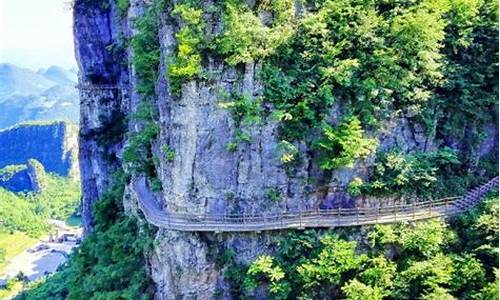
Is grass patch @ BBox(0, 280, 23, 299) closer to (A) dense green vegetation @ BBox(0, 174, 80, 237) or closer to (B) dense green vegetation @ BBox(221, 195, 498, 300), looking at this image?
(A) dense green vegetation @ BBox(0, 174, 80, 237)

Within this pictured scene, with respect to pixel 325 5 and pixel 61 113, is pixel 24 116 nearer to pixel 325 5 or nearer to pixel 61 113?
pixel 61 113

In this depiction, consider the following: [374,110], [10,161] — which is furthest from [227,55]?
[10,161]

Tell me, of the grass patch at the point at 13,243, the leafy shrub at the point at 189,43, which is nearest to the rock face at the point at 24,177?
the grass patch at the point at 13,243

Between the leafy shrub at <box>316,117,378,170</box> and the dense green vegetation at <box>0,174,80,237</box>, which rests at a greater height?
the leafy shrub at <box>316,117,378,170</box>

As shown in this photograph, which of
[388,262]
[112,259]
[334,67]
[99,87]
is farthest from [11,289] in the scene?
[334,67]

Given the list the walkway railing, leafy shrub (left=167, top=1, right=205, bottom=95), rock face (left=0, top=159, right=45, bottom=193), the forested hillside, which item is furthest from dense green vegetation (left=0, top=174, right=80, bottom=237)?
leafy shrub (left=167, top=1, right=205, bottom=95)

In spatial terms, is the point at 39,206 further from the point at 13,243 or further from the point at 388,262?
the point at 388,262
